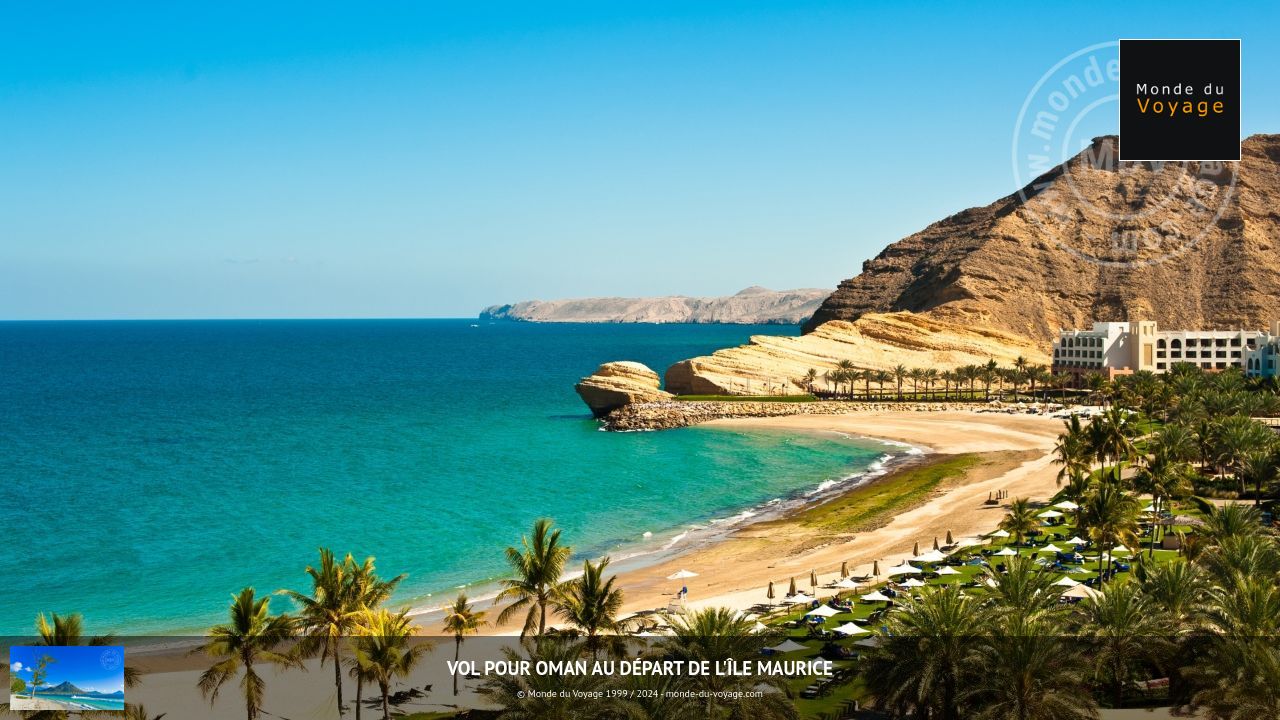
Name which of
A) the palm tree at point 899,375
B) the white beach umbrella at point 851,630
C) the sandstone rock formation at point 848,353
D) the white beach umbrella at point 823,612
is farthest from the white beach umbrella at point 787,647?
the palm tree at point 899,375

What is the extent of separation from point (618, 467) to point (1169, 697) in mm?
55857

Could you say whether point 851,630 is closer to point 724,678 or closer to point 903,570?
point 903,570

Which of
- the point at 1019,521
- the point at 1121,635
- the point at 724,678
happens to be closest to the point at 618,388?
the point at 1019,521

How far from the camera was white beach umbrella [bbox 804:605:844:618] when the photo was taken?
35.2 meters

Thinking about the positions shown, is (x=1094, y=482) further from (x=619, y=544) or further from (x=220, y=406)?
(x=220, y=406)

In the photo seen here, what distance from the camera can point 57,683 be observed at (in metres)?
21.1

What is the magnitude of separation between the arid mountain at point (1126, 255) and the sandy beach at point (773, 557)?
266ft

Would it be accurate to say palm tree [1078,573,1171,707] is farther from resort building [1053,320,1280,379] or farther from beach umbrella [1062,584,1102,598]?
resort building [1053,320,1280,379]

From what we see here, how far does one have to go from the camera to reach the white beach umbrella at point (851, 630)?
32844mm

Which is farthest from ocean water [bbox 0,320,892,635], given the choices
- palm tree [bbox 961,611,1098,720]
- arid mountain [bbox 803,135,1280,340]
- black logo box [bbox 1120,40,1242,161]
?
arid mountain [bbox 803,135,1280,340]

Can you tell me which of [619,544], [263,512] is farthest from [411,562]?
[263,512]

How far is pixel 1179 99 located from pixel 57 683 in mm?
56377

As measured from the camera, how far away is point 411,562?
163 feet

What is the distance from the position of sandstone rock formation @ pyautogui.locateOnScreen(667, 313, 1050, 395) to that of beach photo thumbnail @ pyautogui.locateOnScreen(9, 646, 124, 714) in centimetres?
10059
